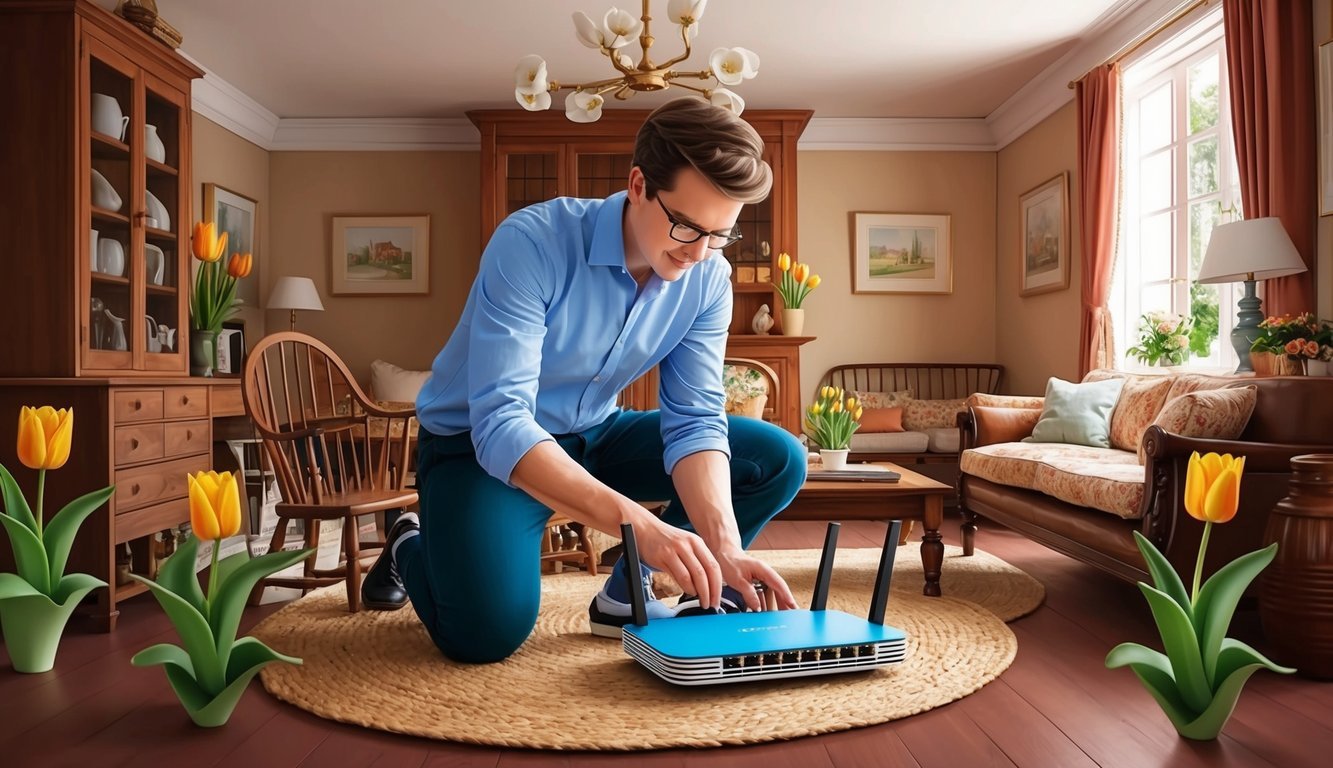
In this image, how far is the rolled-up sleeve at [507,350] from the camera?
65.6 inches

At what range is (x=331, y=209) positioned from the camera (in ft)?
21.5

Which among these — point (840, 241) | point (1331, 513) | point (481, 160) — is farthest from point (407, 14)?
point (1331, 513)

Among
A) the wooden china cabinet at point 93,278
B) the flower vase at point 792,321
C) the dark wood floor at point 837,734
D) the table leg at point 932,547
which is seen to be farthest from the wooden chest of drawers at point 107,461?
the flower vase at point 792,321

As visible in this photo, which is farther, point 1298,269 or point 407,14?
point 407,14

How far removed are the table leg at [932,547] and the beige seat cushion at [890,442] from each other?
2.81 metres

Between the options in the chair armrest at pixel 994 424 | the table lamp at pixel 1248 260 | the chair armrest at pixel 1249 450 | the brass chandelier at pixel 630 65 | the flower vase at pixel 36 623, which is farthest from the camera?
the chair armrest at pixel 994 424

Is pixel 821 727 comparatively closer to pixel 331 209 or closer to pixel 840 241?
pixel 840 241

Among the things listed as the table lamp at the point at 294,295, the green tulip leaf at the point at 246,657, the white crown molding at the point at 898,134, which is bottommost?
the green tulip leaf at the point at 246,657

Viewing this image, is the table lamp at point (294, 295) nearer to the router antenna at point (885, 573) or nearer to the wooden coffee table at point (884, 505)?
the wooden coffee table at point (884, 505)

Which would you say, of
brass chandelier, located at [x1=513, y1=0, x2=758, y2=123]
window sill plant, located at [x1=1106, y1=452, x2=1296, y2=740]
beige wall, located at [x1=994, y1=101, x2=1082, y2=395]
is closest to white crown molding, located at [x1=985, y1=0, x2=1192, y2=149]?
beige wall, located at [x1=994, y1=101, x2=1082, y2=395]

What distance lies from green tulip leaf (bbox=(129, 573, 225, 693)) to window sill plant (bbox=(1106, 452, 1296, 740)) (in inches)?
59.1

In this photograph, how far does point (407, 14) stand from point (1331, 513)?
4.18 m

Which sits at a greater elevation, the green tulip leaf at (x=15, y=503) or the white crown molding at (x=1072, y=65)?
the white crown molding at (x=1072, y=65)

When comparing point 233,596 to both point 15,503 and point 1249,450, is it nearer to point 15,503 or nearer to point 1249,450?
point 15,503
